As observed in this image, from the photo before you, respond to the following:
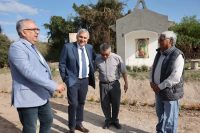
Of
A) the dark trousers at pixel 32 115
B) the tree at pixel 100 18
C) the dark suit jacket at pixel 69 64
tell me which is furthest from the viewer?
the tree at pixel 100 18

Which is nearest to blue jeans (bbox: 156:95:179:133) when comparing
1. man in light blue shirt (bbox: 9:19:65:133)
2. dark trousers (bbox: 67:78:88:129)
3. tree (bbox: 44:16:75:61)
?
dark trousers (bbox: 67:78:88:129)

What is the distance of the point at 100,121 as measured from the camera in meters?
7.17

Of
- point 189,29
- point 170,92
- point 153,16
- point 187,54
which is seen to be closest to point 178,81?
point 170,92

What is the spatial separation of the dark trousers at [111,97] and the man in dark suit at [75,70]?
1.79 feet

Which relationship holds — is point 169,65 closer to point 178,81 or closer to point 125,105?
point 178,81

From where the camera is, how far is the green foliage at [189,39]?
934 inches

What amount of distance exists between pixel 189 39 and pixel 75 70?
21131mm

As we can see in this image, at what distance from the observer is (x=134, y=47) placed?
17578mm

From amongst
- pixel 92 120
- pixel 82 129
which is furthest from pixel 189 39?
pixel 82 129

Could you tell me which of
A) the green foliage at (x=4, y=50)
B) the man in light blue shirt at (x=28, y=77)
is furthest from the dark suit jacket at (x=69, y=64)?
the green foliage at (x=4, y=50)

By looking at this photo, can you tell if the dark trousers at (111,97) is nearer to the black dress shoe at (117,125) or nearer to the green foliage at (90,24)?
the black dress shoe at (117,125)

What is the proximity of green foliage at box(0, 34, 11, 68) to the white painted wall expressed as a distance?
7.70 m

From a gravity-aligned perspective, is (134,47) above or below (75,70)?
above

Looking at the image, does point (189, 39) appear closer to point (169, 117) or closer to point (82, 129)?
point (82, 129)
